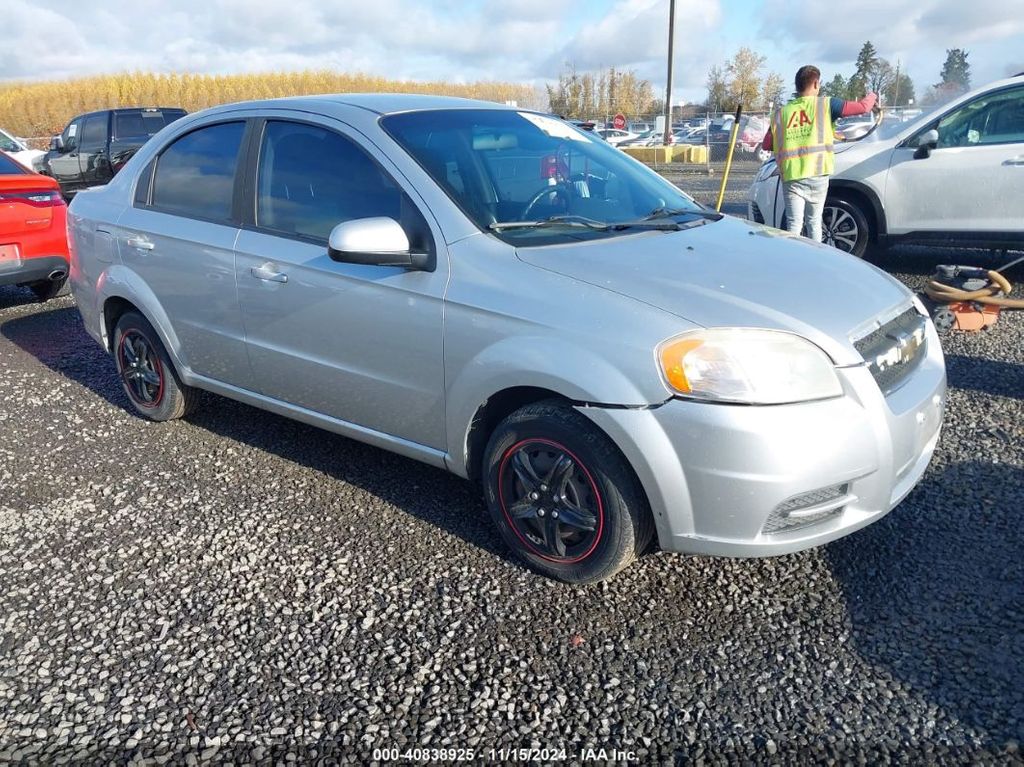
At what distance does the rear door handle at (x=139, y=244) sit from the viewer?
423cm

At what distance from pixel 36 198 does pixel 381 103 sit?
4.93 metres

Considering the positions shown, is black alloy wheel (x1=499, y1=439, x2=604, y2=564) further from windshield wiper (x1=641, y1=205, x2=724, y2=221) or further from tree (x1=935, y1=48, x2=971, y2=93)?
tree (x1=935, y1=48, x2=971, y2=93)

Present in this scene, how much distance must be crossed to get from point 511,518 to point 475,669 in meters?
0.65

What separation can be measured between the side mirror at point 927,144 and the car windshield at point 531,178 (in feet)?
14.4

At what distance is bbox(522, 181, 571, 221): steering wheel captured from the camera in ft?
10.9

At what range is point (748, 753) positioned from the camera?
2.26 meters

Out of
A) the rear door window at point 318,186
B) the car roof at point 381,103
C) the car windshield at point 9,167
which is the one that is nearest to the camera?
the rear door window at point 318,186

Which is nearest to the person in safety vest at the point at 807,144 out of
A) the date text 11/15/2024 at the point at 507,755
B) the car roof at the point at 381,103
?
the car roof at the point at 381,103

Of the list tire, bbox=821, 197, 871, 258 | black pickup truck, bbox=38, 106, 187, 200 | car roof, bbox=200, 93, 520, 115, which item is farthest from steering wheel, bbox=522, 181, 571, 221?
black pickup truck, bbox=38, 106, 187, 200

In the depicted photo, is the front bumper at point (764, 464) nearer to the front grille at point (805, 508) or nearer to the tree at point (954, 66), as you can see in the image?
the front grille at point (805, 508)

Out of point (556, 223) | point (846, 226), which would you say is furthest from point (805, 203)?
point (556, 223)

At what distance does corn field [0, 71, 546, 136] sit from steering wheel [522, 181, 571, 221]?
4219 cm

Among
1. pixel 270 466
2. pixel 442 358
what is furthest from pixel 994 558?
pixel 270 466

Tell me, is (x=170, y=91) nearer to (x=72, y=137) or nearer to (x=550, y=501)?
(x=72, y=137)
